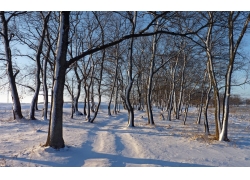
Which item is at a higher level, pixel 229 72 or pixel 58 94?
pixel 229 72

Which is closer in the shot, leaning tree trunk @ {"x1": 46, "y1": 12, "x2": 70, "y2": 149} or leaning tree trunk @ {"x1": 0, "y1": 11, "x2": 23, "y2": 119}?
leaning tree trunk @ {"x1": 46, "y1": 12, "x2": 70, "y2": 149}

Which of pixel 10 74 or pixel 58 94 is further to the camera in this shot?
pixel 10 74

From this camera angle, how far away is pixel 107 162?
16.5ft

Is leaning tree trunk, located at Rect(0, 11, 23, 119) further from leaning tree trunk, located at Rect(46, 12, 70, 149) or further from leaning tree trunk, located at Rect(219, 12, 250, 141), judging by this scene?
leaning tree trunk, located at Rect(219, 12, 250, 141)

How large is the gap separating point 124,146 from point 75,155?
80.4 inches

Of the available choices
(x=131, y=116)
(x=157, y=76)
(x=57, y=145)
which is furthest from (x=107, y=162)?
(x=157, y=76)

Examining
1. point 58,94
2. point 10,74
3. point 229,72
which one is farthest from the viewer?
point 10,74

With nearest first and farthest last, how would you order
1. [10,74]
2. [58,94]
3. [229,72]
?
[58,94]
[229,72]
[10,74]

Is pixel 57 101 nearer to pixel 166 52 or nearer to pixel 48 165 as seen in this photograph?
pixel 48 165

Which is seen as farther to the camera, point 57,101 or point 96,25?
point 96,25

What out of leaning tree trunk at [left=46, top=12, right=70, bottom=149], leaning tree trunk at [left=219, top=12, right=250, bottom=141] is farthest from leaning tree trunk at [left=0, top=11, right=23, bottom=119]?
leaning tree trunk at [left=219, top=12, right=250, bottom=141]

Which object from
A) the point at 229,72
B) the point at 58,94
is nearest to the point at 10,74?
the point at 58,94

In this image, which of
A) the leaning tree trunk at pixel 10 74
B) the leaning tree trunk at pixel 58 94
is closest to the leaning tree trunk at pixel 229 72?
the leaning tree trunk at pixel 58 94

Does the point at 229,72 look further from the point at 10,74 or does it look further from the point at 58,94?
the point at 10,74
